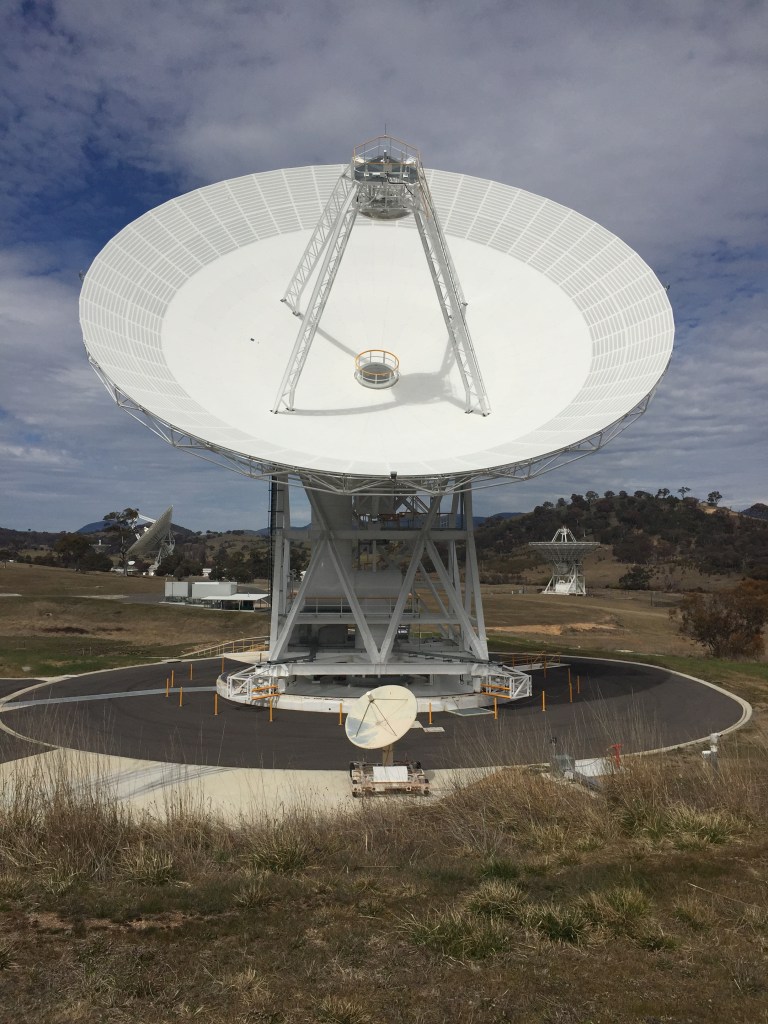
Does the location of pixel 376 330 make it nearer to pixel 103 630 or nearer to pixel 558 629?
pixel 103 630

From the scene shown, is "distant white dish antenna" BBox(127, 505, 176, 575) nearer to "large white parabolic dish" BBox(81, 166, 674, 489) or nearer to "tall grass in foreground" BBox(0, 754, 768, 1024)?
"large white parabolic dish" BBox(81, 166, 674, 489)

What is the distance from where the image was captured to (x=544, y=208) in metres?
31.2

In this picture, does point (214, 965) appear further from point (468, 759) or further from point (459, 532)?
point (459, 532)

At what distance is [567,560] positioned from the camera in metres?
113

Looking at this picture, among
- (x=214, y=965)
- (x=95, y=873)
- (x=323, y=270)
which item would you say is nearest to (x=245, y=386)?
(x=323, y=270)

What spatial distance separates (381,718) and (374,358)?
14359mm

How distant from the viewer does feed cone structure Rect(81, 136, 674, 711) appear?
75.9 feet

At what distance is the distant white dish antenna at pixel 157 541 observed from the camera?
111 metres

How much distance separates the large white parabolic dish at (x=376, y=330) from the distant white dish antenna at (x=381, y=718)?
663 cm

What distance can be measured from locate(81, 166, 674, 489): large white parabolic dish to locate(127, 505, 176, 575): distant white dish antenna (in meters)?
85.3

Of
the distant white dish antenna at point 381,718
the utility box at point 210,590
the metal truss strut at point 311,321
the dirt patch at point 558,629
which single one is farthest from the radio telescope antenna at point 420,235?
the utility box at point 210,590

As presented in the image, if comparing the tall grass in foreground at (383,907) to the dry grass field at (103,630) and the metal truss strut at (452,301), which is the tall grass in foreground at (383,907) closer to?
the metal truss strut at (452,301)

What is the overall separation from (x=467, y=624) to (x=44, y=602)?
4723cm

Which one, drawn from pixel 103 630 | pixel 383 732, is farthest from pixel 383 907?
pixel 103 630
